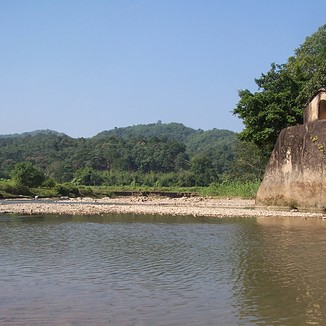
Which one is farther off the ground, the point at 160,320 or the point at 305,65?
the point at 305,65

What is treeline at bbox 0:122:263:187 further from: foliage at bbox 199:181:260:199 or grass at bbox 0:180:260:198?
foliage at bbox 199:181:260:199

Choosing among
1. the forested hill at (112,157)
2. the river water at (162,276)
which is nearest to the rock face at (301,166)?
the river water at (162,276)

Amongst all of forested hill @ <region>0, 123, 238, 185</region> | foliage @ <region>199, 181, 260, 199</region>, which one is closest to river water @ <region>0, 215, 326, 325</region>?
foliage @ <region>199, 181, 260, 199</region>

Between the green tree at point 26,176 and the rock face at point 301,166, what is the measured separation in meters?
36.8

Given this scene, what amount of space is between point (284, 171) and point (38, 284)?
2402cm

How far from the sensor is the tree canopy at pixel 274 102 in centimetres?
3825

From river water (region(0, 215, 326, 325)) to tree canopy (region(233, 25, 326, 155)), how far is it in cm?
1845

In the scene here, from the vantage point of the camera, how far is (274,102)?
39.2 meters

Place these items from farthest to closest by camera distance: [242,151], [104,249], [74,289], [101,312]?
1. [242,151]
2. [104,249]
3. [74,289]
4. [101,312]

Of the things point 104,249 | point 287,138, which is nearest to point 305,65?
point 287,138

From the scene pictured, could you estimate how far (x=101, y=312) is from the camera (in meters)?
8.49

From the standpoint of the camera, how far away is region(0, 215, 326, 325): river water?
8438 mm

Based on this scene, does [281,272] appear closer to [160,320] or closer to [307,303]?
[307,303]

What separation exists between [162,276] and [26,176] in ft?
180
